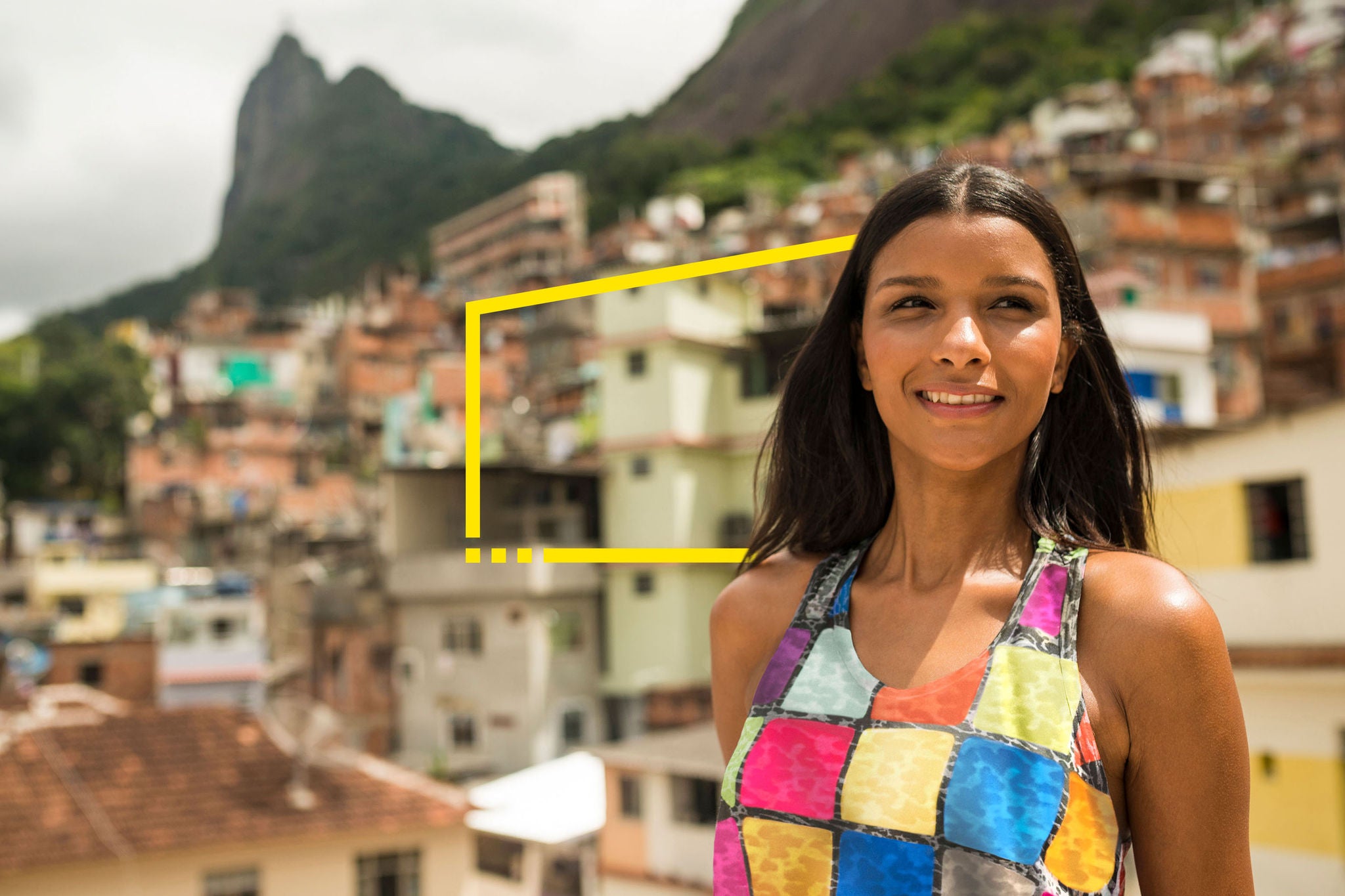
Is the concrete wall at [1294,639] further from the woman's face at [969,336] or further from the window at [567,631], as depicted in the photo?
the window at [567,631]

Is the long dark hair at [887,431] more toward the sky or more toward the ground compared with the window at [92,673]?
more toward the sky

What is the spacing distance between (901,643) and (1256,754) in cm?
887

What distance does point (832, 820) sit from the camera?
1003 mm

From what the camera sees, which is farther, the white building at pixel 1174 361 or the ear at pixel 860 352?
the white building at pixel 1174 361

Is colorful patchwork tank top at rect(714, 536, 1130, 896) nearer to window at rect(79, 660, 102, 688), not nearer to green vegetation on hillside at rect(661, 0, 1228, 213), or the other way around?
window at rect(79, 660, 102, 688)

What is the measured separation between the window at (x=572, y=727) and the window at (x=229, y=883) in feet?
28.0

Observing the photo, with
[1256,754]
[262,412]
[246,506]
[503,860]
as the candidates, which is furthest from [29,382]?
[1256,754]

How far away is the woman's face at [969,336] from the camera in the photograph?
104 centimetres

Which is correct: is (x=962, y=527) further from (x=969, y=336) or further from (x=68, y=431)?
(x=68, y=431)

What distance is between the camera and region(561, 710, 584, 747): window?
1928cm

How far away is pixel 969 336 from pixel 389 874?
11.8 m

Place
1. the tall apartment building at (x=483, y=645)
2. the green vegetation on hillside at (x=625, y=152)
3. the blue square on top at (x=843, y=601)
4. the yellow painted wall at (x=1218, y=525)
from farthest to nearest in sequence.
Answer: the green vegetation on hillside at (x=625, y=152) → the tall apartment building at (x=483, y=645) → the yellow painted wall at (x=1218, y=525) → the blue square on top at (x=843, y=601)

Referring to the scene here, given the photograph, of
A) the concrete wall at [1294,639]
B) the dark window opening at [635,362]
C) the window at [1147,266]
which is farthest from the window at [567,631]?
the concrete wall at [1294,639]

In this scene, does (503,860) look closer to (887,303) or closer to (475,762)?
(475,762)
